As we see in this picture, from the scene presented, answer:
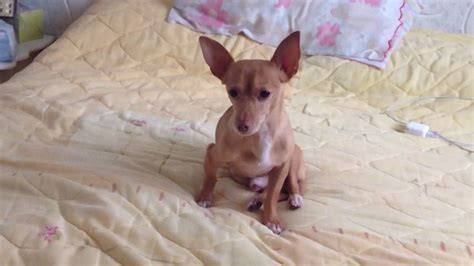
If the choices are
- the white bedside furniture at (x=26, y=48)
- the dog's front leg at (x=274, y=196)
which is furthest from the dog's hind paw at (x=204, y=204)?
the white bedside furniture at (x=26, y=48)

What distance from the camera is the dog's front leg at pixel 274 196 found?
3.89ft

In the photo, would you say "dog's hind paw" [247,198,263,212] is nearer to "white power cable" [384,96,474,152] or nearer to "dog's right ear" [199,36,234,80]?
"dog's right ear" [199,36,234,80]

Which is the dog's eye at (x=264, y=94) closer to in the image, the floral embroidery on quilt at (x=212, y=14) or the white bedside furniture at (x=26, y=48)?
the floral embroidery on quilt at (x=212, y=14)

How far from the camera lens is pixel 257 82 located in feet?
3.80

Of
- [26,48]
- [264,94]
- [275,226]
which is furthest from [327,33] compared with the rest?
[26,48]

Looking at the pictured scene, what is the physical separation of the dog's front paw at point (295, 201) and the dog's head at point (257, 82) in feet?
0.63

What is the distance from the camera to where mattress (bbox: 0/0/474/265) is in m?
1.08

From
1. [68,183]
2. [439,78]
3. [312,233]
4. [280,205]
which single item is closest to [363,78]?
[439,78]

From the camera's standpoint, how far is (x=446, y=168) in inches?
57.1

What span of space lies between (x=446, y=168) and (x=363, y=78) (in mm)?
559

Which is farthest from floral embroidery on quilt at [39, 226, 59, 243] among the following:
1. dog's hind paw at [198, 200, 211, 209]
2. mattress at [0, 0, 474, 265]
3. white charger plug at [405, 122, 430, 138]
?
white charger plug at [405, 122, 430, 138]

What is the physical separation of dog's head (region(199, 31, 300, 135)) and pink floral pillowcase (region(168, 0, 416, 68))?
805 millimetres

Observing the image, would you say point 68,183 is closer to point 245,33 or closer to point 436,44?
point 245,33

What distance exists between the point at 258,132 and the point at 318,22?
2.92 ft
